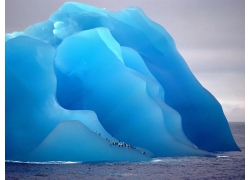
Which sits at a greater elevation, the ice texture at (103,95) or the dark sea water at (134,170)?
the ice texture at (103,95)

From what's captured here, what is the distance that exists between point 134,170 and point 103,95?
2.59 m

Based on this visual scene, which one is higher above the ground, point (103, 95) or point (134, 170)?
point (103, 95)

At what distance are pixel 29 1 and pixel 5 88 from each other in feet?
7.04

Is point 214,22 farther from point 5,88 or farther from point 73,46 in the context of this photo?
point 5,88

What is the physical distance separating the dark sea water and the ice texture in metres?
0.21

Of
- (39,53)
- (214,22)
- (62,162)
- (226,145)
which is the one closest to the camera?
(62,162)

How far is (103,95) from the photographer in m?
13.4

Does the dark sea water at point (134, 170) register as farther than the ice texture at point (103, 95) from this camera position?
No

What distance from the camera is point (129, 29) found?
49.9 ft

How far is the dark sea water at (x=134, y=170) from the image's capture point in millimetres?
10891

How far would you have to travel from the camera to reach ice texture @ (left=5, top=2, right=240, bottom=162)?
12.1 meters

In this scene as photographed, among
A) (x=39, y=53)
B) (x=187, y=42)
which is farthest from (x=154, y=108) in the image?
(x=39, y=53)

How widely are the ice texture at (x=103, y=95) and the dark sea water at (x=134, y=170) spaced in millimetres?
214

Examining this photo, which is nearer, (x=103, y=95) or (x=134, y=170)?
(x=134, y=170)
